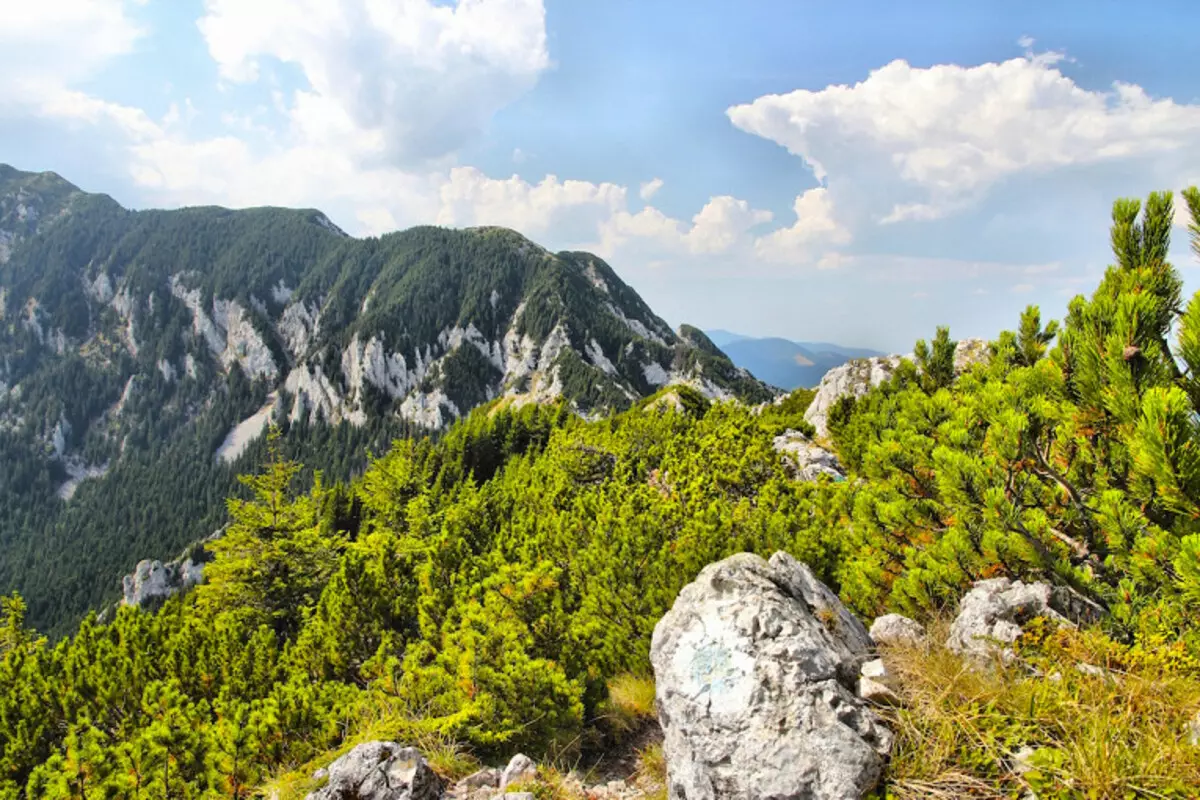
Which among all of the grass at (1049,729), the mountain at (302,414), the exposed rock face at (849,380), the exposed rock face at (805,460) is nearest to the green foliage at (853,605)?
the grass at (1049,729)

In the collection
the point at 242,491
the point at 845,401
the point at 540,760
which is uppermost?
the point at 845,401

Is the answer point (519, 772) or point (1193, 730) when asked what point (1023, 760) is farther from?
point (519, 772)

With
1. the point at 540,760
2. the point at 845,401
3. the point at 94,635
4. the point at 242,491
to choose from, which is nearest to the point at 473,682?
the point at 540,760

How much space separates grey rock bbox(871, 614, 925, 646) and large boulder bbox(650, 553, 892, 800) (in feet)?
1.26

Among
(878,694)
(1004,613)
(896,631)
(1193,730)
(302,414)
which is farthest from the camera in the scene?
(302,414)

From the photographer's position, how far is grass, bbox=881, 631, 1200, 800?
3289 millimetres

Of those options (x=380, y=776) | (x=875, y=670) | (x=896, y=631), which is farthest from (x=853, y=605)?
(x=380, y=776)

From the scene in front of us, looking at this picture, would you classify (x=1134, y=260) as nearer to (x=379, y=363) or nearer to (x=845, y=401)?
(x=845, y=401)

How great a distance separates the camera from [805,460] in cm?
1919

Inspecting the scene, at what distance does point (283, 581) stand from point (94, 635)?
550 centimetres

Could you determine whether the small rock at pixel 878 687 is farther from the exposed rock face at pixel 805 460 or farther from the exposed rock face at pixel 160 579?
the exposed rock face at pixel 160 579

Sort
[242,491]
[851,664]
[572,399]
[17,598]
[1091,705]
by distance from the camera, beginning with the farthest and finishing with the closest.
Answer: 1. [242,491]
2. [572,399]
3. [17,598]
4. [851,664]
5. [1091,705]

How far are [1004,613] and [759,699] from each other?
2723 mm

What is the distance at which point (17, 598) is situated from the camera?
16.6 meters
